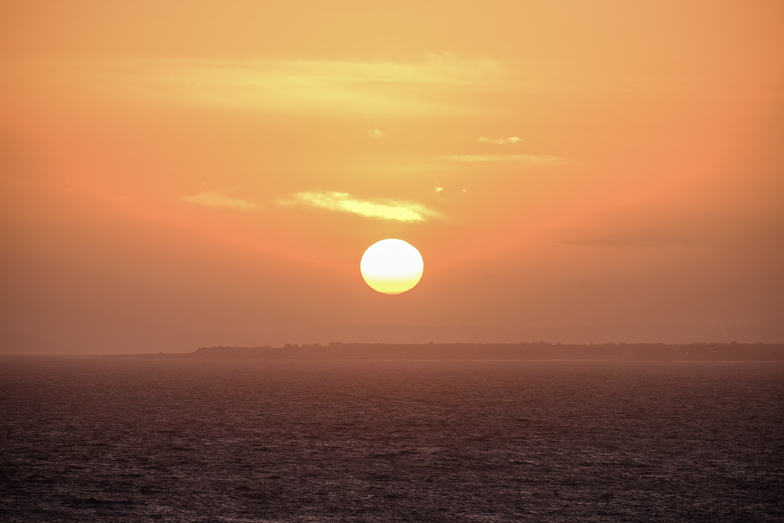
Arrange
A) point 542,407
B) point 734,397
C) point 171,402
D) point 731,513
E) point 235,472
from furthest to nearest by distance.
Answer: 1. point 734,397
2. point 171,402
3. point 542,407
4. point 235,472
5. point 731,513

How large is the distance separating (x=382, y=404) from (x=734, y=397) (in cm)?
6588

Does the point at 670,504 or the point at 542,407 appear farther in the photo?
the point at 542,407

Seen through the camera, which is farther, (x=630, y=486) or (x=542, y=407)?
(x=542, y=407)

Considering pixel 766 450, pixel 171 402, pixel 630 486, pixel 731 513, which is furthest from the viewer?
pixel 171 402

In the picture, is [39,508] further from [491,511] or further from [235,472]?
[491,511]

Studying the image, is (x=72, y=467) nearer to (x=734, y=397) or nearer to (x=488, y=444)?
(x=488, y=444)

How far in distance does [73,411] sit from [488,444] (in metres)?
65.1

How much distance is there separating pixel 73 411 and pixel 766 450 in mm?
87654

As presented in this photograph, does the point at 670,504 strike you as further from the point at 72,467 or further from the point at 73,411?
the point at 73,411

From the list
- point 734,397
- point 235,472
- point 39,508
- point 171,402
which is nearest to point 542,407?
point 734,397

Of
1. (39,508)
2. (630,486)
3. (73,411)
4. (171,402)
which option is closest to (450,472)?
(630,486)

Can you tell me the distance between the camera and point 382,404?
128000 millimetres

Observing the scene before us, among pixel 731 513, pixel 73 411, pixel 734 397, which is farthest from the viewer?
pixel 734 397

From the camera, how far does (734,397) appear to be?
146500mm
